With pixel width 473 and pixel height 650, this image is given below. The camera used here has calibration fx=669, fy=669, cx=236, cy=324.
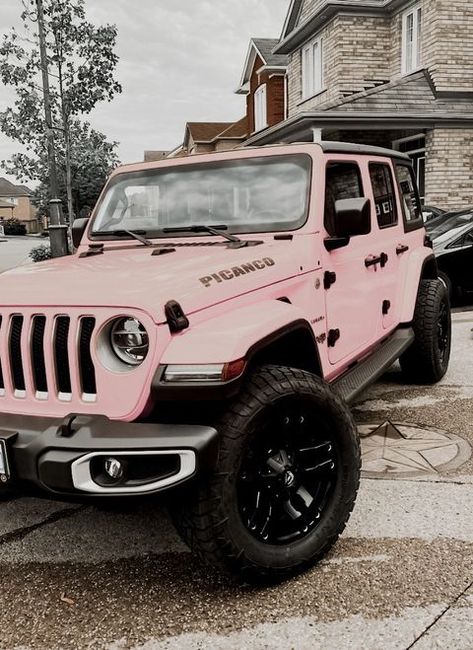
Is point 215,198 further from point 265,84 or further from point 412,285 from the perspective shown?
point 265,84

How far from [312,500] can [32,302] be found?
4.54 ft

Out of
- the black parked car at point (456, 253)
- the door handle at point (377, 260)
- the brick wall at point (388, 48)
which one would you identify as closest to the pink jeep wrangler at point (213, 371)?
the door handle at point (377, 260)

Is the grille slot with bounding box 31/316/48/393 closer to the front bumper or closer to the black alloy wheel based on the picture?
the front bumper

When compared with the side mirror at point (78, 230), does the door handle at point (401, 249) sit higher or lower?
lower

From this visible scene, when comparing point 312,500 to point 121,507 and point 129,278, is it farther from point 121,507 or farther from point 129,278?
point 129,278

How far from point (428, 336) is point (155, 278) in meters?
3.15

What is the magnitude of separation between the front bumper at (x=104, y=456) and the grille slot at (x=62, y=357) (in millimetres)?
195

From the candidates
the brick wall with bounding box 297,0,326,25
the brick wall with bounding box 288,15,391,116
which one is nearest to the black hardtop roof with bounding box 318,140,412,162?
the brick wall with bounding box 288,15,391,116

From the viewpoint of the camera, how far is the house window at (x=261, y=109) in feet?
87.6

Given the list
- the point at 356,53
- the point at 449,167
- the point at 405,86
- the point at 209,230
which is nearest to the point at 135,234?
the point at 209,230

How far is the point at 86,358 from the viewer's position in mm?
2490

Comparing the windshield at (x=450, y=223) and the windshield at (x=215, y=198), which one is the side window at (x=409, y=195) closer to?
the windshield at (x=215, y=198)

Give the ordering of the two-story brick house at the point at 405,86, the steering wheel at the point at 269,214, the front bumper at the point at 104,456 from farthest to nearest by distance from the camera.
A: 1. the two-story brick house at the point at 405,86
2. the steering wheel at the point at 269,214
3. the front bumper at the point at 104,456

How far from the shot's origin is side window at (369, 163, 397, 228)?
4.58 meters
